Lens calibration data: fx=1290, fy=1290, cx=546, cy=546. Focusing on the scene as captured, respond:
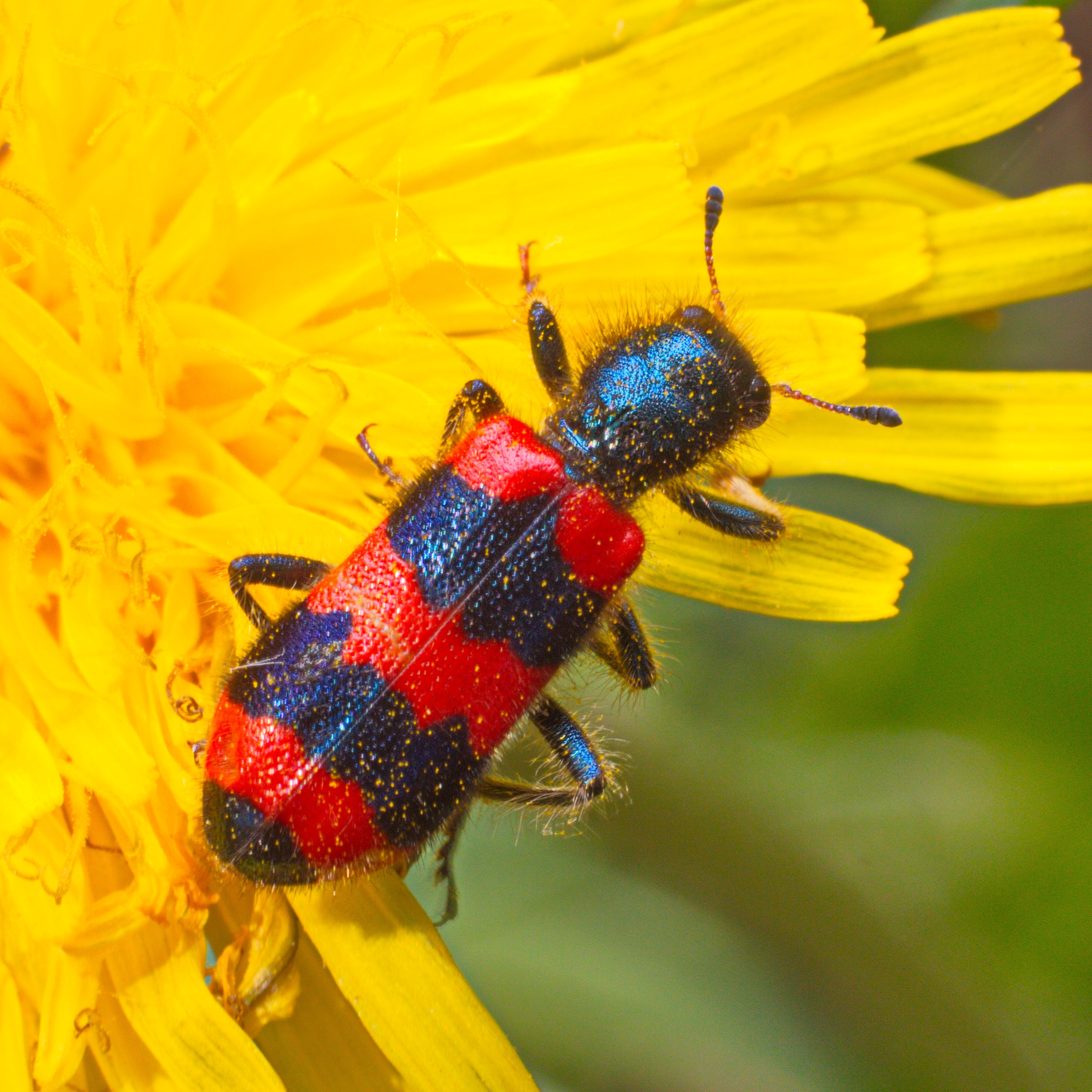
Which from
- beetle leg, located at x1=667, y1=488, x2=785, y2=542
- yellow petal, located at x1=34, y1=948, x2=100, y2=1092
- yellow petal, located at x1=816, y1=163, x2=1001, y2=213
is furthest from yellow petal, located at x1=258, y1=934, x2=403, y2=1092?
yellow petal, located at x1=816, y1=163, x2=1001, y2=213

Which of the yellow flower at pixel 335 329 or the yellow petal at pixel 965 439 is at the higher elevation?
the yellow flower at pixel 335 329

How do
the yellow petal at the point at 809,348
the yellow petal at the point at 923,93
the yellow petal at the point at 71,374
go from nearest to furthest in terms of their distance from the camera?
1. the yellow petal at the point at 71,374
2. the yellow petal at the point at 809,348
3. the yellow petal at the point at 923,93

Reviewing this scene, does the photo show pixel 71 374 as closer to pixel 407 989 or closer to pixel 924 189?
pixel 407 989

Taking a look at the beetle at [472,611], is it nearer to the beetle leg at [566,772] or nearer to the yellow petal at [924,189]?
the beetle leg at [566,772]

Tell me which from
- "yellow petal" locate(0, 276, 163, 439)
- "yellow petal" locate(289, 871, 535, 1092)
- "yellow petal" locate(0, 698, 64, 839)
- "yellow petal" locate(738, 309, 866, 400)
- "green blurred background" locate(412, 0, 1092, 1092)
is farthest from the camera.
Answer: "green blurred background" locate(412, 0, 1092, 1092)

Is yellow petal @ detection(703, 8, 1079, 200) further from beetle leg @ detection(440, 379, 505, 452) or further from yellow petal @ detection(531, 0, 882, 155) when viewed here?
beetle leg @ detection(440, 379, 505, 452)

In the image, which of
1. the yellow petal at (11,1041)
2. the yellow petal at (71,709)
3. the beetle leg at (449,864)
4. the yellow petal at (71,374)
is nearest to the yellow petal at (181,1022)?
the yellow petal at (11,1041)

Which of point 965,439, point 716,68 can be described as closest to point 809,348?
point 965,439
